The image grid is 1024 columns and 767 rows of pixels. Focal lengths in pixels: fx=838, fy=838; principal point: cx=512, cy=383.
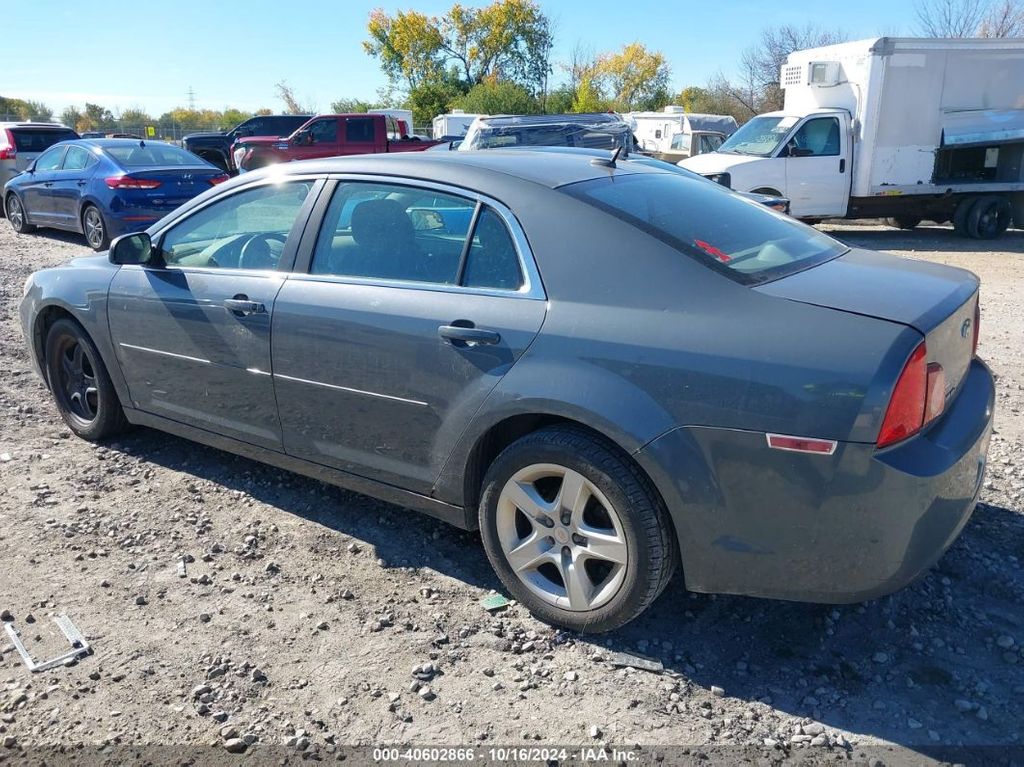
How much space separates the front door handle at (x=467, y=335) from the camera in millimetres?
2980

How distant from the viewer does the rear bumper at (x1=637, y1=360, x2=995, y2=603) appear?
2432 millimetres

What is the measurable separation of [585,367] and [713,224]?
34.3 inches

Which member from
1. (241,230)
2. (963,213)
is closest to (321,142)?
(963,213)

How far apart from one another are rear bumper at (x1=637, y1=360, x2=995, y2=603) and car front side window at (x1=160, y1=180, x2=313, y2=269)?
2.10 metres

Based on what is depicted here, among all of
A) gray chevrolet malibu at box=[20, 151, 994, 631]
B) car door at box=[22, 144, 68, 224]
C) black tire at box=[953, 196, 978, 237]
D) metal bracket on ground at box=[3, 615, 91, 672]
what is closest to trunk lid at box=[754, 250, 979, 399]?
gray chevrolet malibu at box=[20, 151, 994, 631]

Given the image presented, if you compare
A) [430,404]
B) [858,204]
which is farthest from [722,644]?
[858,204]

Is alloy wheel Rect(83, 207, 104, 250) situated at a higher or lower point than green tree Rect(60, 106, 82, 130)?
lower

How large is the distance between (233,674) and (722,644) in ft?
5.63

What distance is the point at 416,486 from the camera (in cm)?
335

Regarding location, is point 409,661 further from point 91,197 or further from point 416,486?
point 91,197

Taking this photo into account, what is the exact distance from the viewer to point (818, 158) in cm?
1306

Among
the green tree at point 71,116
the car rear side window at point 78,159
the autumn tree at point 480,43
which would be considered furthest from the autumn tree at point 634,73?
the car rear side window at point 78,159

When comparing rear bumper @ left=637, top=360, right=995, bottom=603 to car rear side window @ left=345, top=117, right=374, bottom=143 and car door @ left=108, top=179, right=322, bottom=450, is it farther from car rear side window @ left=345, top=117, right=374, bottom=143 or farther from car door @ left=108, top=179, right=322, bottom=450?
car rear side window @ left=345, top=117, right=374, bottom=143

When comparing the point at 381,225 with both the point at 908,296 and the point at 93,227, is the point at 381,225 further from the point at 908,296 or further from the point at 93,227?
the point at 93,227
